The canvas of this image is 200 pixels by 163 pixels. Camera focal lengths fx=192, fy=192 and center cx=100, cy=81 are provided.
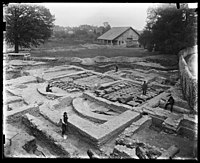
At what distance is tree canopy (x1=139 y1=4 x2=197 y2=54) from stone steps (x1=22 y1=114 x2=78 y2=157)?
1736 centimetres

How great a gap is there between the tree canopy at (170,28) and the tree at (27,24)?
36.4 ft

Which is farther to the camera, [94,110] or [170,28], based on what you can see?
[170,28]

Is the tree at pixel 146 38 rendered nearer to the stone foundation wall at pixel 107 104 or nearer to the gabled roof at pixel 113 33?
the gabled roof at pixel 113 33

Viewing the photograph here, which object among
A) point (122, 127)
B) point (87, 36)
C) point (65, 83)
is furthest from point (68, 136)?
point (87, 36)

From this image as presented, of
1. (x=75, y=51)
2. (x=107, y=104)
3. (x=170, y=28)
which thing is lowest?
(x=107, y=104)

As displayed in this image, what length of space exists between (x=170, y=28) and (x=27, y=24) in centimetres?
1500

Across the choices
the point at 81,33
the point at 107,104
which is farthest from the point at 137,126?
the point at 81,33

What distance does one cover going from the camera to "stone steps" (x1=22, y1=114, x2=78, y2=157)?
630 centimetres

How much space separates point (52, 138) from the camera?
6.80 metres

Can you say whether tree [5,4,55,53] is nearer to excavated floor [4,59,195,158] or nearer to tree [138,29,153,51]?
excavated floor [4,59,195,158]

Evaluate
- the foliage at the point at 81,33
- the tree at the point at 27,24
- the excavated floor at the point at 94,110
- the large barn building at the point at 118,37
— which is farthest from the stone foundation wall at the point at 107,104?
the large barn building at the point at 118,37

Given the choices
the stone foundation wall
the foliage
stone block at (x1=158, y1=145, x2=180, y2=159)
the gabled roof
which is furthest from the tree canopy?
stone block at (x1=158, y1=145, x2=180, y2=159)

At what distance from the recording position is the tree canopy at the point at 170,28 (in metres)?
20.2

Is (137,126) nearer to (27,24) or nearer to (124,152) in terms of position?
(124,152)
